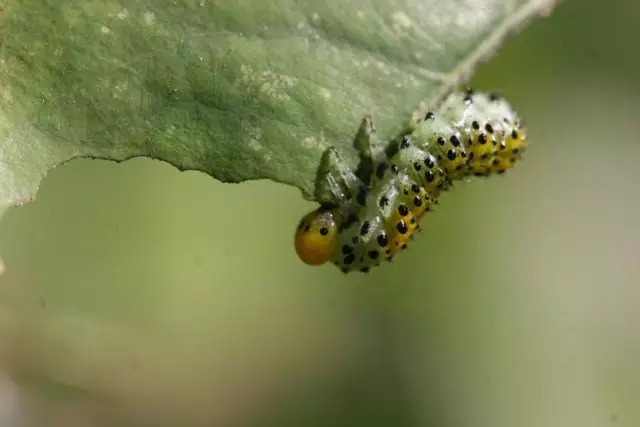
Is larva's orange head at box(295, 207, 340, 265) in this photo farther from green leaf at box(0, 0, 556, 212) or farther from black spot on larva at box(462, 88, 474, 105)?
black spot on larva at box(462, 88, 474, 105)

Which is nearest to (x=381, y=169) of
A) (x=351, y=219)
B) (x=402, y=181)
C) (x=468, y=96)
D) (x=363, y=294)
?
(x=402, y=181)

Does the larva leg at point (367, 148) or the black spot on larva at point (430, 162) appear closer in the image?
the larva leg at point (367, 148)

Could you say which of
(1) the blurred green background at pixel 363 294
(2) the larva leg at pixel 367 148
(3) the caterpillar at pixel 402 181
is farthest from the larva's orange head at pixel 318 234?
(1) the blurred green background at pixel 363 294

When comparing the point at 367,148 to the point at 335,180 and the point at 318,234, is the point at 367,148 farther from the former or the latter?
the point at 318,234

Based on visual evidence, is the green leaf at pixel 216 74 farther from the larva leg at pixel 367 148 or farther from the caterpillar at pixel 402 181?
the caterpillar at pixel 402 181

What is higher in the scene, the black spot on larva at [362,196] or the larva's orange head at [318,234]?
the black spot on larva at [362,196]

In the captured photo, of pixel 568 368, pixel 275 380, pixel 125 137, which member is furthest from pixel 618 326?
pixel 125 137

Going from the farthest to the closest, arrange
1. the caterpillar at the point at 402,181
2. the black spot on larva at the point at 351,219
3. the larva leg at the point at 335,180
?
1. the black spot on larva at the point at 351,219
2. the caterpillar at the point at 402,181
3. the larva leg at the point at 335,180

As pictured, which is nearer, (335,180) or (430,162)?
(335,180)
